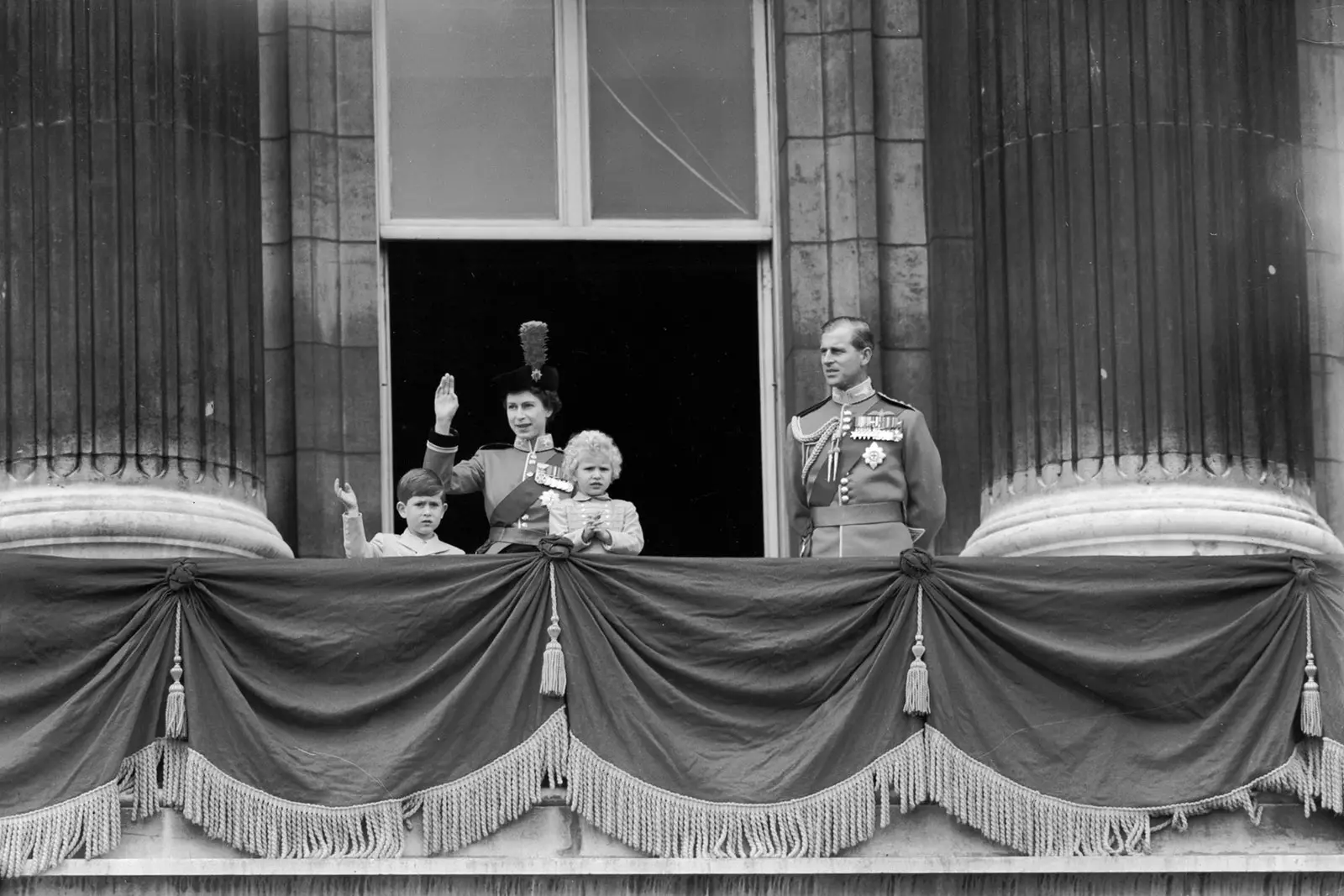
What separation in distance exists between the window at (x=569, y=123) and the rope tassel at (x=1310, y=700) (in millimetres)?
5485

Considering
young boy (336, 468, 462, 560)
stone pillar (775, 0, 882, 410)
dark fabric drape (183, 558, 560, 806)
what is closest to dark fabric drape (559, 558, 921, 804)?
dark fabric drape (183, 558, 560, 806)

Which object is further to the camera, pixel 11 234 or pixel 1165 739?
pixel 11 234

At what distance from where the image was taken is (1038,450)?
19.1 m

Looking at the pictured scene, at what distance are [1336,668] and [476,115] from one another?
6.81 meters

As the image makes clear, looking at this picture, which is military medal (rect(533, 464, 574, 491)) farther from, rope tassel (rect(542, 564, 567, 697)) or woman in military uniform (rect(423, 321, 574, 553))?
rope tassel (rect(542, 564, 567, 697))

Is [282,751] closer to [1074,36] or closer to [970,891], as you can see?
[970,891]

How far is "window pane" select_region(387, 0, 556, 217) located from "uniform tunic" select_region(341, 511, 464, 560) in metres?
3.45

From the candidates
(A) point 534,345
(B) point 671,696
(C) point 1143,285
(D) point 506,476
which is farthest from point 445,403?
(C) point 1143,285

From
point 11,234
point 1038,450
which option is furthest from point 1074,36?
point 11,234

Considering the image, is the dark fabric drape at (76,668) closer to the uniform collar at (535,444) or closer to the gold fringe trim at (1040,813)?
the uniform collar at (535,444)

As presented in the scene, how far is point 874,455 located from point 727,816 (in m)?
2.37

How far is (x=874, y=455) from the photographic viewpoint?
1858cm

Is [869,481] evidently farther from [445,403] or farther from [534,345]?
[445,403]

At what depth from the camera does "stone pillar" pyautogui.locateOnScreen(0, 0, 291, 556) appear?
1833 cm
